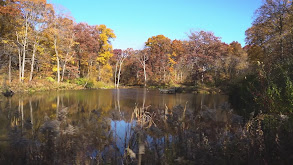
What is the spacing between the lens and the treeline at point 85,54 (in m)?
21.0

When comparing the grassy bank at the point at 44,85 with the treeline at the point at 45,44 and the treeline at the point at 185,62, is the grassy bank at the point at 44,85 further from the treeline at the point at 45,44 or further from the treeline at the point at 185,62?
the treeline at the point at 185,62

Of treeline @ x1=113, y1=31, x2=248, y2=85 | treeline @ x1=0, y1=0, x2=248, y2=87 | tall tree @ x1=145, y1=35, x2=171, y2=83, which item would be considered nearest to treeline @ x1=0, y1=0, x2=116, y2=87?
treeline @ x1=0, y1=0, x2=248, y2=87

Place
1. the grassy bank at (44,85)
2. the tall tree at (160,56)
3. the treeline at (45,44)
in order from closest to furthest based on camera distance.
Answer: the grassy bank at (44,85) → the treeline at (45,44) → the tall tree at (160,56)

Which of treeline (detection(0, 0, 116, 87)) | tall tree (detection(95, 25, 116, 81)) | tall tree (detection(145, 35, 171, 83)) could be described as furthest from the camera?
tall tree (detection(145, 35, 171, 83))

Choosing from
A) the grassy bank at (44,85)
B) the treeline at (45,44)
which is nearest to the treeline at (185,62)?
the treeline at (45,44)

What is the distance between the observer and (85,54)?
31.9 metres

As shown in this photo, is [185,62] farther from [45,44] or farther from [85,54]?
A: [45,44]

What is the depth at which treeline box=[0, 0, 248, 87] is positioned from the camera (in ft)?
68.8

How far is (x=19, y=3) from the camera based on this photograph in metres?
20.0

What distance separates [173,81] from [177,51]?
24.7ft

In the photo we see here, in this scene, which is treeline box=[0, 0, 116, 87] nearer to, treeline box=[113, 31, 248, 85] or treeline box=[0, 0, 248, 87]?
treeline box=[0, 0, 248, 87]

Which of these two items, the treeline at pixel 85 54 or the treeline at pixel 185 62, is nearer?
the treeline at pixel 85 54

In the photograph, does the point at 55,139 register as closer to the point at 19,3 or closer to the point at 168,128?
the point at 168,128

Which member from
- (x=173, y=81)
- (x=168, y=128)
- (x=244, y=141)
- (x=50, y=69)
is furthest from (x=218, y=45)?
(x=244, y=141)
